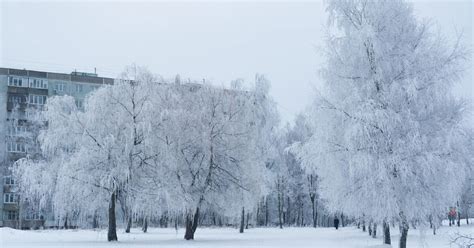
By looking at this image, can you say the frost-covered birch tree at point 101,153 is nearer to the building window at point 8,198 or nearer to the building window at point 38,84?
the building window at point 8,198

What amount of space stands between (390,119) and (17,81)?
225 ft

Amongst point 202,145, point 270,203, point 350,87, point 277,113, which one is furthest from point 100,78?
point 350,87

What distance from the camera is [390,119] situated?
68.1ft

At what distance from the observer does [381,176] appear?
66.4ft

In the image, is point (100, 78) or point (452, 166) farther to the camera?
point (100, 78)

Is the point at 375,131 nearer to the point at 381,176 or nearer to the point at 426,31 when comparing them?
the point at 381,176

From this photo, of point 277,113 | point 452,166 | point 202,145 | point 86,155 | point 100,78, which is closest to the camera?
point 452,166

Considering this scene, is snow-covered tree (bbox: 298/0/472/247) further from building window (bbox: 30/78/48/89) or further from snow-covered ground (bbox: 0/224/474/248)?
building window (bbox: 30/78/48/89)

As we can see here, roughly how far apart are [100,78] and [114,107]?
5319cm

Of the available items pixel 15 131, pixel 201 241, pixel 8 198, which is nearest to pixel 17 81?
pixel 8 198

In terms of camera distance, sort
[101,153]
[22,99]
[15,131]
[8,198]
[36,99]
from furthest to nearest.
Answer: [36,99], [22,99], [8,198], [15,131], [101,153]

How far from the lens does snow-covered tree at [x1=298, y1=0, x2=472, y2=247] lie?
67.1ft

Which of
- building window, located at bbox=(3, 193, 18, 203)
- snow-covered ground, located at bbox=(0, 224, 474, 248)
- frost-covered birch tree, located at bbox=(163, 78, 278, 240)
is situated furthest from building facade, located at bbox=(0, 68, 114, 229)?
frost-covered birch tree, located at bbox=(163, 78, 278, 240)

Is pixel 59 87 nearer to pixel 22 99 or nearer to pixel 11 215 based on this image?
pixel 22 99
